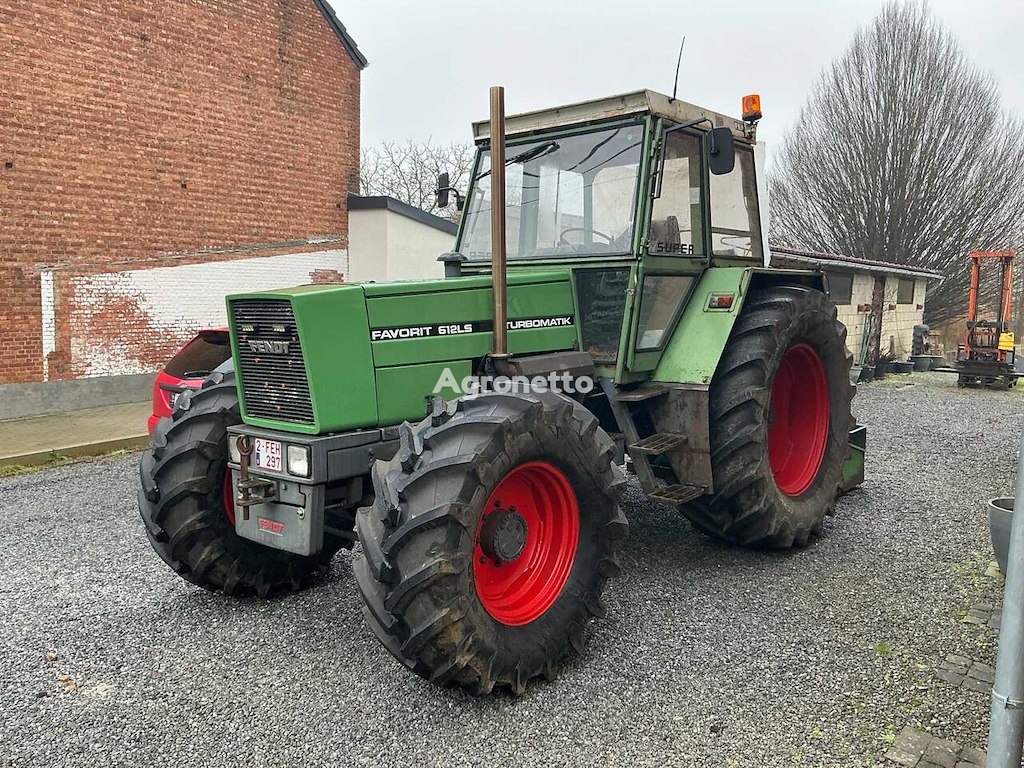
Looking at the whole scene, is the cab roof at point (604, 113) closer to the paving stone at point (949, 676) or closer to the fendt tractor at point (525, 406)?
the fendt tractor at point (525, 406)

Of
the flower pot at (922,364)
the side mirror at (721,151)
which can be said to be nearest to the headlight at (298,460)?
the side mirror at (721,151)

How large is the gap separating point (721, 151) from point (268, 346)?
250 cm

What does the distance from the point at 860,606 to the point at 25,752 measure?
12.0ft

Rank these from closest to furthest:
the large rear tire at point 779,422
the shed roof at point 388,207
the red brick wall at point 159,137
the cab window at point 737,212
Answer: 1. the large rear tire at point 779,422
2. the cab window at point 737,212
3. the red brick wall at point 159,137
4. the shed roof at point 388,207

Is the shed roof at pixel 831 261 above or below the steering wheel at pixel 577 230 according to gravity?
above

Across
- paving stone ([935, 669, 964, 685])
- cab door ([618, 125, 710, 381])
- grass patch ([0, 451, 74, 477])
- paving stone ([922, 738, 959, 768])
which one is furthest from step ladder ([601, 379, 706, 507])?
grass patch ([0, 451, 74, 477])

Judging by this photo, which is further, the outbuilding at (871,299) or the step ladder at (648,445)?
the outbuilding at (871,299)

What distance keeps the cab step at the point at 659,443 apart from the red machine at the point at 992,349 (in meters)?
12.5

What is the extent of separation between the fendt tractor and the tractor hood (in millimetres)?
11

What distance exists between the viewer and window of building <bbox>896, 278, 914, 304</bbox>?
1862 cm

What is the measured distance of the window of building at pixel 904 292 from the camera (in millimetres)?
18625

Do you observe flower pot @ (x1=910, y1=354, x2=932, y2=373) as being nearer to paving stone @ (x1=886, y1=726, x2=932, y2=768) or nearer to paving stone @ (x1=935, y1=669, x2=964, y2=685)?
paving stone @ (x1=935, y1=669, x2=964, y2=685)

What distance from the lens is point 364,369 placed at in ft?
11.6

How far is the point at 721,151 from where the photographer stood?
417 centimetres
